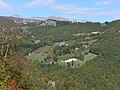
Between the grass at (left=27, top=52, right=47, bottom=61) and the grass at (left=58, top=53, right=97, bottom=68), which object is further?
the grass at (left=27, top=52, right=47, bottom=61)

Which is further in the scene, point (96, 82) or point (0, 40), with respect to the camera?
point (96, 82)

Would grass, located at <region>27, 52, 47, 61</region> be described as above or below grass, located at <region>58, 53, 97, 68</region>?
below

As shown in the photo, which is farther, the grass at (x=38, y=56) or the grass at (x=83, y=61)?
Answer: the grass at (x=38, y=56)

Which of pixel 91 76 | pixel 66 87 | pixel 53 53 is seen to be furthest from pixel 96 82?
pixel 53 53

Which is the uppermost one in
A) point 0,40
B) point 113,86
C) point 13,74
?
point 0,40

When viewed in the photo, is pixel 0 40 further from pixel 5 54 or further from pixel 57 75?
pixel 57 75

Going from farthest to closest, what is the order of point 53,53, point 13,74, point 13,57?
1. point 53,53
2. point 13,57
3. point 13,74

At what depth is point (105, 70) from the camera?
506 feet

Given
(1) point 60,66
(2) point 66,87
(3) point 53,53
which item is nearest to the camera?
(2) point 66,87

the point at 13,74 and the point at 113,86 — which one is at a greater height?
the point at 13,74

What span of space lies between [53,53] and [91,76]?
56196mm

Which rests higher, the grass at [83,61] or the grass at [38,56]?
the grass at [83,61]

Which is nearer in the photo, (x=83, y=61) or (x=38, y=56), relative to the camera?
(x=83, y=61)

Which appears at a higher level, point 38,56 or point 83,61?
point 83,61
